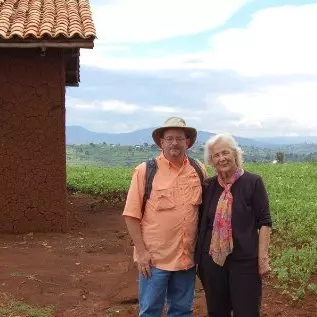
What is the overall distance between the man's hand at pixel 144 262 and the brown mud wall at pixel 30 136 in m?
5.66

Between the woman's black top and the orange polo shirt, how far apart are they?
0.44 feet

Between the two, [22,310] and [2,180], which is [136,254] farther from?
[2,180]

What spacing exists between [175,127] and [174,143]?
110 millimetres

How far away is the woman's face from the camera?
391 cm

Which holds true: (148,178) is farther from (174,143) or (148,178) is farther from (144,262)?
(144,262)

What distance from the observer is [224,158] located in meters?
3.91

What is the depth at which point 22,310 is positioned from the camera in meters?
5.75

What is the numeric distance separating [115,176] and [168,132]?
1201cm

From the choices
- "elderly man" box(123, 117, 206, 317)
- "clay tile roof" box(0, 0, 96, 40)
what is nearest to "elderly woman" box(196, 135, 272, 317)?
"elderly man" box(123, 117, 206, 317)

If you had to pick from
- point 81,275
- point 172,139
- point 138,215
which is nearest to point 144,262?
point 138,215

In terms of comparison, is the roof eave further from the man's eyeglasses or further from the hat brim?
the man's eyeglasses

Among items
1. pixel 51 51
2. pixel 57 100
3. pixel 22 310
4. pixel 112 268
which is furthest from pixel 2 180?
pixel 22 310

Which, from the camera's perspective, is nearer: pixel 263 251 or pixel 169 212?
pixel 263 251

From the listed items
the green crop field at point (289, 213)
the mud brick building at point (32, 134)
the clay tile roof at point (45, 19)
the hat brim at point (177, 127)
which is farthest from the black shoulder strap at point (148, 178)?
the mud brick building at point (32, 134)
